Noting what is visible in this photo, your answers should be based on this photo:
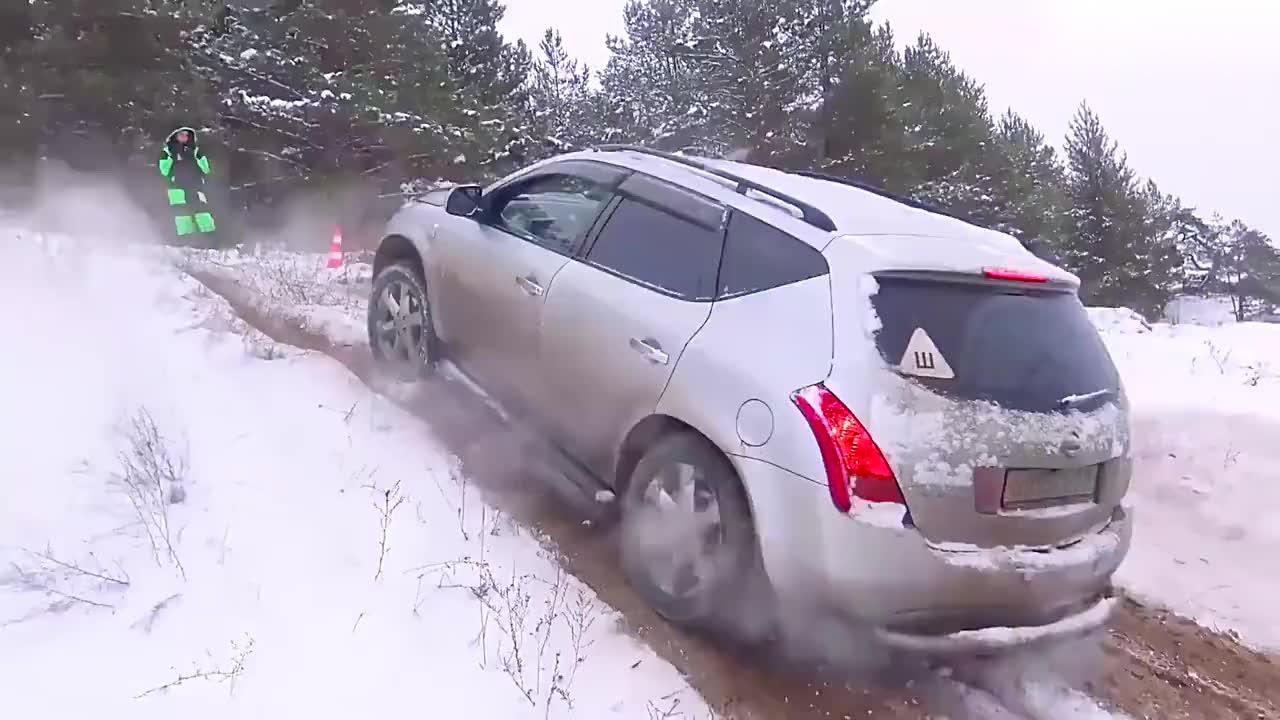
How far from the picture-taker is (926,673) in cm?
344

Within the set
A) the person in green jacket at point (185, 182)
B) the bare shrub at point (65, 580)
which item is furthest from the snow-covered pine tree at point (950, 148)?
the bare shrub at point (65, 580)

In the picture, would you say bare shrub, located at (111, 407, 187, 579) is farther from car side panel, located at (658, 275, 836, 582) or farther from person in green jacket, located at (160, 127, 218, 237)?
person in green jacket, located at (160, 127, 218, 237)

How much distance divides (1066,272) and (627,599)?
86.8 inches

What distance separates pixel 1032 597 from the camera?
293 cm

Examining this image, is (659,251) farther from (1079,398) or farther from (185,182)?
(185,182)

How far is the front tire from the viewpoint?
505 cm

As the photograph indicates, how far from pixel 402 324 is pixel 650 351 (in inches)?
92.4

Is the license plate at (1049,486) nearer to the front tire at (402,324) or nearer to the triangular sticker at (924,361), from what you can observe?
the triangular sticker at (924,361)

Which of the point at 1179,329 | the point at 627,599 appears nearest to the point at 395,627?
the point at 627,599

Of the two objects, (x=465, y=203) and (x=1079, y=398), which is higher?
(x=465, y=203)

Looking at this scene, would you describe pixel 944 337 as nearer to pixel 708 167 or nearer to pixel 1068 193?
pixel 708 167

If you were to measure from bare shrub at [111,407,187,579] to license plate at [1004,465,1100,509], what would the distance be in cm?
288

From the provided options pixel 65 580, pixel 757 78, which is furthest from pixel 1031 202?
pixel 65 580

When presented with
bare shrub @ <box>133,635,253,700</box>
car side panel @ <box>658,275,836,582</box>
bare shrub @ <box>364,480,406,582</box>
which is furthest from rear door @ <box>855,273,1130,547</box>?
bare shrub @ <box>133,635,253,700</box>
